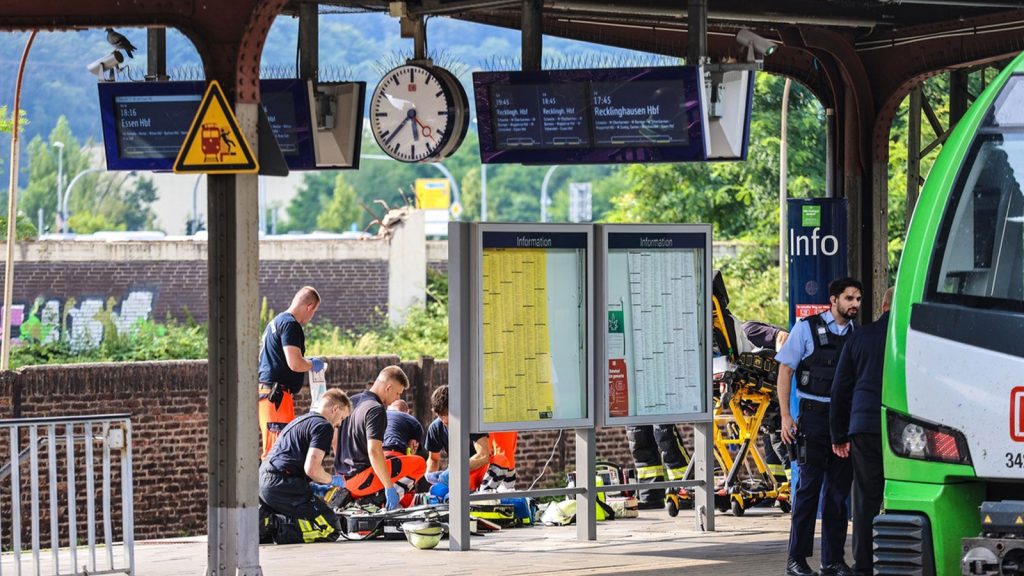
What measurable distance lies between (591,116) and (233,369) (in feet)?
11.2

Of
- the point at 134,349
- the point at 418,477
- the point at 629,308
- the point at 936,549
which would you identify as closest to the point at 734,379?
the point at 629,308

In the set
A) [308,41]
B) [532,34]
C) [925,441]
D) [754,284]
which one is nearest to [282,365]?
[308,41]

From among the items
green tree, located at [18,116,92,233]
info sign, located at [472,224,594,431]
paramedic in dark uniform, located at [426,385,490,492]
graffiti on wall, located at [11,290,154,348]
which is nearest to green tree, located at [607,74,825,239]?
graffiti on wall, located at [11,290,154,348]

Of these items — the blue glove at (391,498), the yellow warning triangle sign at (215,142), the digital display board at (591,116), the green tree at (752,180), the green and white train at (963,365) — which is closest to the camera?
the green and white train at (963,365)

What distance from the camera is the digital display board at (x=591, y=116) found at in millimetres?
11320

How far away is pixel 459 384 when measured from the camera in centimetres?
1146

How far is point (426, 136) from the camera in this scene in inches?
Result: 492

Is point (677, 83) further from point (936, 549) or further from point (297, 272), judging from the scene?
point (297, 272)

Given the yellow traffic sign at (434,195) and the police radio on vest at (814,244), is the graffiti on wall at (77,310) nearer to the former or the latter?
the police radio on vest at (814,244)

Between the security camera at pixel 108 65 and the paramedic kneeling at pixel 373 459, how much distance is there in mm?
3166

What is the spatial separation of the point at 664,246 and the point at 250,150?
3.98m

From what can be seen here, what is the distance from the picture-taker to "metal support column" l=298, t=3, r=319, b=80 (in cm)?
1262

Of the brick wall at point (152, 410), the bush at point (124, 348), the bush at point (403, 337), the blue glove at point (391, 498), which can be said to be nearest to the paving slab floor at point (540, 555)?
the blue glove at point (391, 498)

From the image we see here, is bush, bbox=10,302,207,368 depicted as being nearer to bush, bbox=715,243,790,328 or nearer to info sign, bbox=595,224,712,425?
bush, bbox=715,243,790,328
